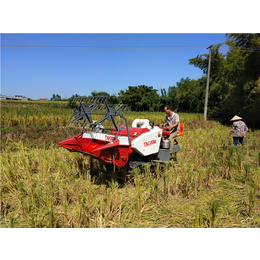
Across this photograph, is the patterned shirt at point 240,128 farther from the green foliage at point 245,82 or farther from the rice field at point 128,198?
the green foliage at point 245,82

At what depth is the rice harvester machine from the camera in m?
3.48

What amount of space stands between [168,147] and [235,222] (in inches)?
85.4

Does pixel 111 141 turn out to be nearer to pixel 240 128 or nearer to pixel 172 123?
pixel 172 123

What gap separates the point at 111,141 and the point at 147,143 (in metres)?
0.77

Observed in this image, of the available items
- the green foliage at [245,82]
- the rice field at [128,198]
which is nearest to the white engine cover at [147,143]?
the rice field at [128,198]

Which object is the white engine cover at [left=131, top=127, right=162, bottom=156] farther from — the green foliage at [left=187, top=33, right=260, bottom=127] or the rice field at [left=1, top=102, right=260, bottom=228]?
the green foliage at [left=187, top=33, right=260, bottom=127]

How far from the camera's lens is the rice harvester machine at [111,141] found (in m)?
3.48

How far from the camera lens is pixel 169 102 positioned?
2891 centimetres

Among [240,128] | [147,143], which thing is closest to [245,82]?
[240,128]

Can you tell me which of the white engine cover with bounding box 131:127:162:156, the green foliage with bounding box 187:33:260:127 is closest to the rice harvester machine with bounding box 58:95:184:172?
the white engine cover with bounding box 131:127:162:156

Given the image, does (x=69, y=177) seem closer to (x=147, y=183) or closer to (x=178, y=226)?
(x=147, y=183)

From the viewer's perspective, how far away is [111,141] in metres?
3.81

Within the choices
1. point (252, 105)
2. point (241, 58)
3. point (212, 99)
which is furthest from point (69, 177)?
point (212, 99)

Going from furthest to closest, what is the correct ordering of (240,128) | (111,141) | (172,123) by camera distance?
(240,128) < (172,123) < (111,141)
